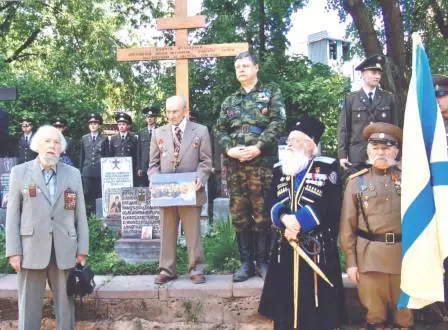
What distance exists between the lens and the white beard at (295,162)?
4.02 meters

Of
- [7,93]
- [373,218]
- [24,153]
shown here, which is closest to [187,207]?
[373,218]

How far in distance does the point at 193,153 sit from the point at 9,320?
2235 millimetres

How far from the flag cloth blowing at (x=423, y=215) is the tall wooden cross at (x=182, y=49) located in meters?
3.12

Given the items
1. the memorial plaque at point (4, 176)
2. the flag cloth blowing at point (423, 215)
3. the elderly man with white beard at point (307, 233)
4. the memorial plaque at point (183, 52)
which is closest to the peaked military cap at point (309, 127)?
the elderly man with white beard at point (307, 233)

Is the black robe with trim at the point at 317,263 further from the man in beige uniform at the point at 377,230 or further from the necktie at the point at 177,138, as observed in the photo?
the necktie at the point at 177,138

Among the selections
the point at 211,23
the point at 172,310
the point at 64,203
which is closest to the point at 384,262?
the point at 172,310

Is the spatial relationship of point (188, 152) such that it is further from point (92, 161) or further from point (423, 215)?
point (92, 161)

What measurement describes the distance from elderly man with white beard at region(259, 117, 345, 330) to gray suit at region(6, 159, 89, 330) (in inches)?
65.1

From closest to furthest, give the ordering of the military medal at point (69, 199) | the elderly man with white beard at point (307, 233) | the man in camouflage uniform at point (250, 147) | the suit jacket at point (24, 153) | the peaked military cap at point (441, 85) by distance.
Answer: the elderly man with white beard at point (307, 233), the military medal at point (69, 199), the peaked military cap at point (441, 85), the man in camouflage uniform at point (250, 147), the suit jacket at point (24, 153)

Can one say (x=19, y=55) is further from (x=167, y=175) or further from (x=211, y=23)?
(x=167, y=175)

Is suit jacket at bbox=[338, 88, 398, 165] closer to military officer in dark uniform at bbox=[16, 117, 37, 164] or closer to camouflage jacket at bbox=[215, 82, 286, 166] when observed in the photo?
camouflage jacket at bbox=[215, 82, 286, 166]

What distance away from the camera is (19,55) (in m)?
20.8

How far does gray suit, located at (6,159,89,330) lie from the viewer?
13.9 feet

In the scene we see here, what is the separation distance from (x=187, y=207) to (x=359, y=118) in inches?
71.3
